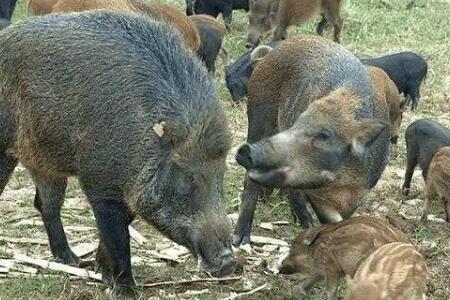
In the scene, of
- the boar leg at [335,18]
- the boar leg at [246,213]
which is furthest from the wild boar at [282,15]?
the boar leg at [246,213]

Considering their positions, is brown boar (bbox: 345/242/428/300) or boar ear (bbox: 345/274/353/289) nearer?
brown boar (bbox: 345/242/428/300)

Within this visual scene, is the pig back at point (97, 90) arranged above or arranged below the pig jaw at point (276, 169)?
above

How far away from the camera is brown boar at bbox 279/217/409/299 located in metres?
5.27

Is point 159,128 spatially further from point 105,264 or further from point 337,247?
point 337,247

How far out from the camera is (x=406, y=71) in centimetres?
1058

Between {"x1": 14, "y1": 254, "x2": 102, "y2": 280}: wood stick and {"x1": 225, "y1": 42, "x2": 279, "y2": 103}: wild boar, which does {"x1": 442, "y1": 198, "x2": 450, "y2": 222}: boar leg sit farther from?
{"x1": 225, "y1": 42, "x2": 279, "y2": 103}: wild boar

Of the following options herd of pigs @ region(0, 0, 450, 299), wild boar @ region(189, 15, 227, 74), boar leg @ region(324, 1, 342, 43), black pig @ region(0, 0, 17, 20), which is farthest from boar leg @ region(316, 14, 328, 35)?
herd of pigs @ region(0, 0, 450, 299)

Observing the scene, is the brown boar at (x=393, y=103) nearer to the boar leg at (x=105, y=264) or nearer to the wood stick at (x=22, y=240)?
the wood stick at (x=22, y=240)

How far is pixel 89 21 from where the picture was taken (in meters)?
5.64

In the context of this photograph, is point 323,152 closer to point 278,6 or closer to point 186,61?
point 186,61

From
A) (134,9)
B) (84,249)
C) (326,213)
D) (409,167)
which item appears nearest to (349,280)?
(326,213)

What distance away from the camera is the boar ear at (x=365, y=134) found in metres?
5.49

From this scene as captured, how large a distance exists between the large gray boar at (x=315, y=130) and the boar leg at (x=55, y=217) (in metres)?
1.21

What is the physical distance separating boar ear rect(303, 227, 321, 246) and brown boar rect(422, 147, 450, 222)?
1.79 meters
